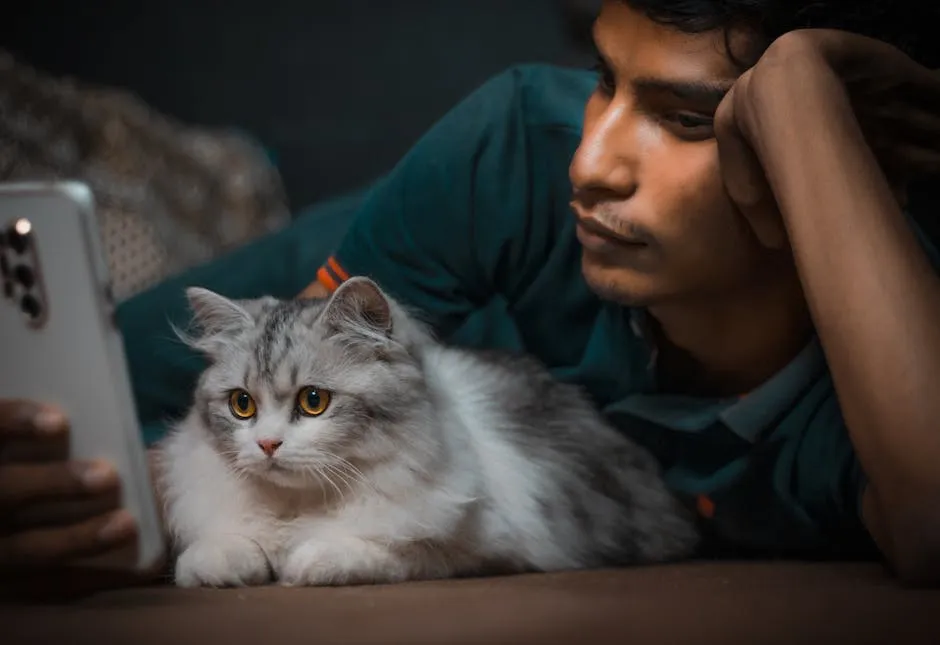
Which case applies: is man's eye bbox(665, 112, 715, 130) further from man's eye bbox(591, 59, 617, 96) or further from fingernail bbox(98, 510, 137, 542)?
fingernail bbox(98, 510, 137, 542)

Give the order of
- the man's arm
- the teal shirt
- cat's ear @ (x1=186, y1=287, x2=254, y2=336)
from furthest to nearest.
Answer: the teal shirt, cat's ear @ (x1=186, y1=287, x2=254, y2=336), the man's arm

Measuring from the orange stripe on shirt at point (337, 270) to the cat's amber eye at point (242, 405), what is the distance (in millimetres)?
215

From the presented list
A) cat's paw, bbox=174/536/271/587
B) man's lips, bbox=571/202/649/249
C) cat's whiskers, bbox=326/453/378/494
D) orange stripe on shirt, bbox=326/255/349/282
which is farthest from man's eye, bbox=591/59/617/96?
cat's paw, bbox=174/536/271/587

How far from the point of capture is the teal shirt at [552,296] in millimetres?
1135

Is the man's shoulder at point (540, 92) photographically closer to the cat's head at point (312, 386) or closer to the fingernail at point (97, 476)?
the cat's head at point (312, 386)

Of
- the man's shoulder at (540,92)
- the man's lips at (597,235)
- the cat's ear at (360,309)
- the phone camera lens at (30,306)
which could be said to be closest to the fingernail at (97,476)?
the phone camera lens at (30,306)

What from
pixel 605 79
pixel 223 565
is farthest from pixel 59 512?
pixel 605 79

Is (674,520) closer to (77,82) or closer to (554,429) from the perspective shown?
(554,429)

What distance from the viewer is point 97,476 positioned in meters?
0.83

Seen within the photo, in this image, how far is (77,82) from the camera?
133 centimetres

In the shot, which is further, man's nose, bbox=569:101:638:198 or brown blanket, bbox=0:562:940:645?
man's nose, bbox=569:101:638:198

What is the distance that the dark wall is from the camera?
118 cm

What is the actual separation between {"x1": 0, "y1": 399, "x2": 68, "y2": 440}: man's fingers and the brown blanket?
140mm

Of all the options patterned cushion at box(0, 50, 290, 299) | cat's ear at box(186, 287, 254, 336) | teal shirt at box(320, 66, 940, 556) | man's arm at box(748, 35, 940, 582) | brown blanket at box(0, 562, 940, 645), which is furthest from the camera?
patterned cushion at box(0, 50, 290, 299)
